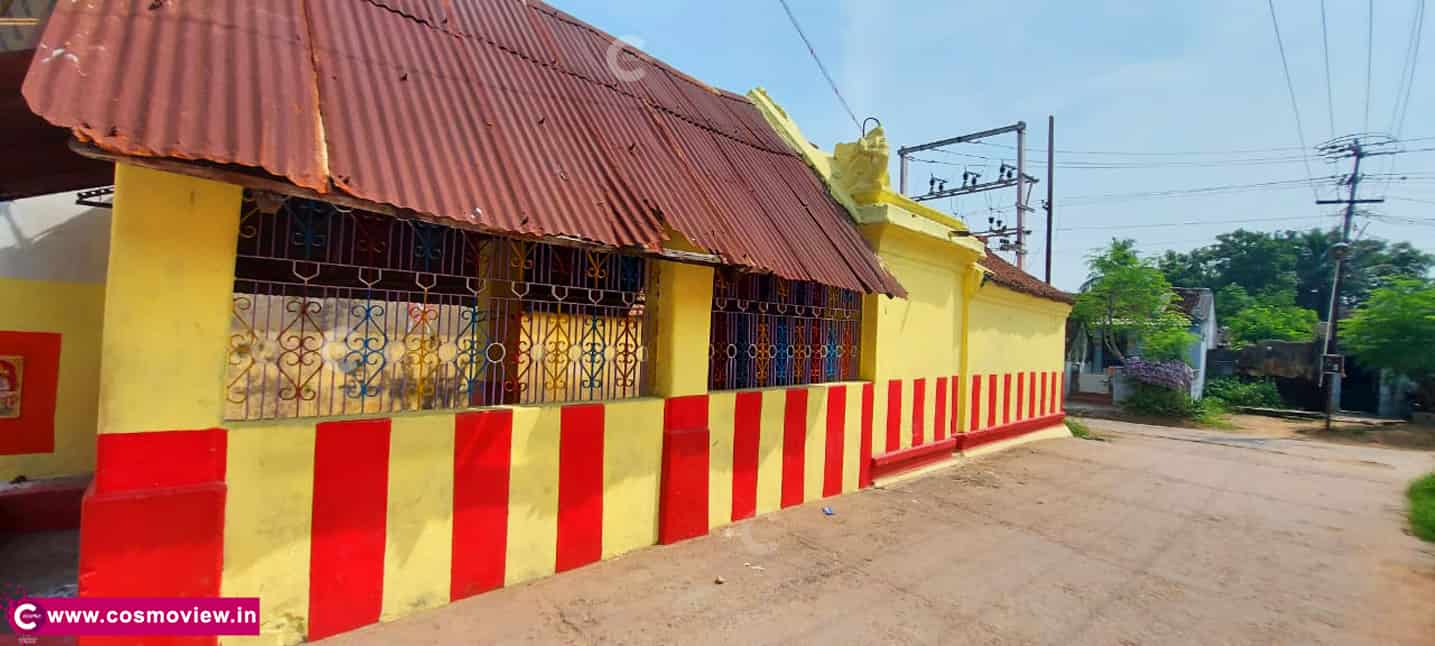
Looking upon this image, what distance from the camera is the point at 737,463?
4832 mm

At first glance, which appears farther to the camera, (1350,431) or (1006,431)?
(1350,431)

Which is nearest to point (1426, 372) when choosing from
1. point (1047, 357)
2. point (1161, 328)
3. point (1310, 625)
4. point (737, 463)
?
point (1161, 328)

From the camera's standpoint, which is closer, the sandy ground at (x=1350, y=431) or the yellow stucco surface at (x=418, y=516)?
the yellow stucco surface at (x=418, y=516)

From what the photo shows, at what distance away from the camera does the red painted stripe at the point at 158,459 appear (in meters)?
2.31

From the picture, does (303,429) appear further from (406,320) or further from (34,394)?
(34,394)

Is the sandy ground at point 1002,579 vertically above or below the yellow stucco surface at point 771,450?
below

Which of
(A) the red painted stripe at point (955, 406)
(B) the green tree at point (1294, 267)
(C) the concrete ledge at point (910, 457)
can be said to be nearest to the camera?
(C) the concrete ledge at point (910, 457)

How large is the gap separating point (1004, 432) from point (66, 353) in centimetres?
1044

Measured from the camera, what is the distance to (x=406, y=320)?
3219mm

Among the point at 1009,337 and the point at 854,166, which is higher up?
the point at 854,166

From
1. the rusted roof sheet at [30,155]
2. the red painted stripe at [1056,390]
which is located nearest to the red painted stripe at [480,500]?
the rusted roof sheet at [30,155]

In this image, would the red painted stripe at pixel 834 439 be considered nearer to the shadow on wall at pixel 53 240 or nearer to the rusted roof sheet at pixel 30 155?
the rusted roof sheet at pixel 30 155

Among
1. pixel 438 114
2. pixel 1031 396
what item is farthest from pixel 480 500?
pixel 1031 396

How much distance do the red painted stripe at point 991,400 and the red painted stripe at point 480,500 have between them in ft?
24.8
